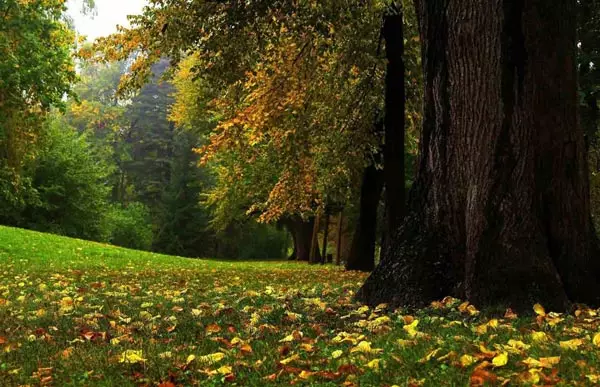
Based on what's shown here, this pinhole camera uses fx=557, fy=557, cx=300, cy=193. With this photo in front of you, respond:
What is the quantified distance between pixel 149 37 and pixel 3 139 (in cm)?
1111

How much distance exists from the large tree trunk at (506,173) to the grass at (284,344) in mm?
465

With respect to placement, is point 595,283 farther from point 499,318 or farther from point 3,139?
point 3,139

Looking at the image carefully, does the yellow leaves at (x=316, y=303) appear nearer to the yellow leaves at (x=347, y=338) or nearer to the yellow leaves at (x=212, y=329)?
the yellow leaves at (x=212, y=329)

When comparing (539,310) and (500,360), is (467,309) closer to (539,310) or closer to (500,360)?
(539,310)

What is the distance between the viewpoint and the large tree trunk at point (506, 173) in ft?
16.9

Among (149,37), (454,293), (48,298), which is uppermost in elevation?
(149,37)

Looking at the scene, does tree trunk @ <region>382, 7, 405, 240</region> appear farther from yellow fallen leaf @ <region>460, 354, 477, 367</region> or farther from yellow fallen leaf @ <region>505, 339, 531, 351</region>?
yellow fallen leaf @ <region>460, 354, 477, 367</region>

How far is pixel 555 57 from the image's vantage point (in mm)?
5500

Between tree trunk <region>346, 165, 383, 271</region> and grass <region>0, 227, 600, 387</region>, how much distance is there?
33.8 feet

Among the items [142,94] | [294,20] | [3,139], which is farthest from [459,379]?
[142,94]

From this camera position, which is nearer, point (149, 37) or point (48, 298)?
point (48, 298)

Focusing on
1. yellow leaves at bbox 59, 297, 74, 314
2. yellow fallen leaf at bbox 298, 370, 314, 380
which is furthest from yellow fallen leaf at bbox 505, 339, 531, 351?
yellow leaves at bbox 59, 297, 74, 314

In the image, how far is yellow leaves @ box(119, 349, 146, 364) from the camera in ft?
12.1

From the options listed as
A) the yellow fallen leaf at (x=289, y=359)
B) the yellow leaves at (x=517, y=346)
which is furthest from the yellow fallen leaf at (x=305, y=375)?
the yellow leaves at (x=517, y=346)
